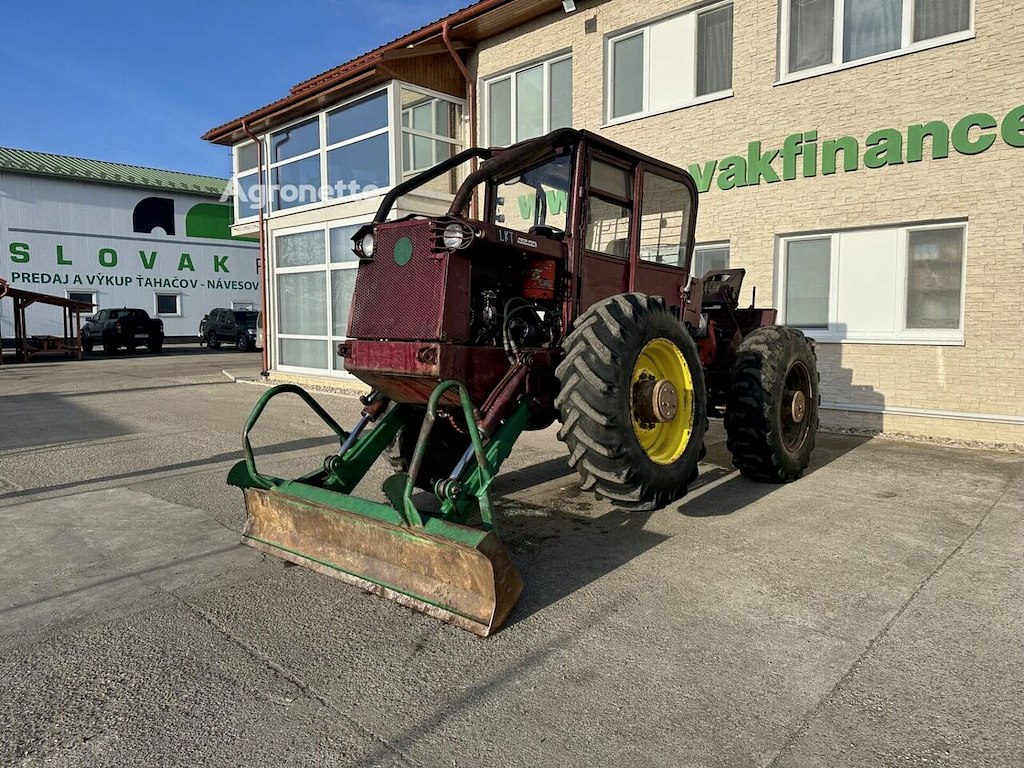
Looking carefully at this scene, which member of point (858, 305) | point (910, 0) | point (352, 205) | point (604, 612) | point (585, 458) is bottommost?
Result: point (604, 612)

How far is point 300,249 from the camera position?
14367mm

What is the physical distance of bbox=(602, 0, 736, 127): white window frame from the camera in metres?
9.92

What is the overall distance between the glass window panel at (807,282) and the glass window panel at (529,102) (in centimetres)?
498

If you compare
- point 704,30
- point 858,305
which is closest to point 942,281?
point 858,305

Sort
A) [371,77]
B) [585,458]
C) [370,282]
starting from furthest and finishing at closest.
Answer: [371,77] < [370,282] < [585,458]

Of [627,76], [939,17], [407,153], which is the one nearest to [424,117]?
[407,153]

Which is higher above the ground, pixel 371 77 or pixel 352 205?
pixel 371 77

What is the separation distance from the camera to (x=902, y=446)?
7.86 metres

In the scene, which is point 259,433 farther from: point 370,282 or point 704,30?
point 704,30

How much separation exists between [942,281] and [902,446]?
6.43ft

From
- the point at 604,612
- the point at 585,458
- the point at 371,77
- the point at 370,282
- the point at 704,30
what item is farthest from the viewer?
the point at 371,77

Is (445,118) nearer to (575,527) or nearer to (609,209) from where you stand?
(609,209)

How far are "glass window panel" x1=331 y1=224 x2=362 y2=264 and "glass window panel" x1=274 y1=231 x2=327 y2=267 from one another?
299 millimetres

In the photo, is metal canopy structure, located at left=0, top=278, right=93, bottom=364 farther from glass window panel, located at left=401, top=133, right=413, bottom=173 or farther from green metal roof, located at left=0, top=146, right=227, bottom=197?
glass window panel, located at left=401, top=133, right=413, bottom=173
